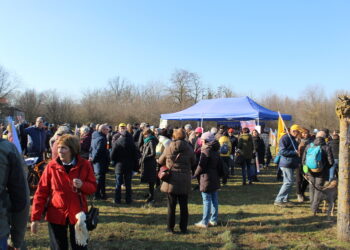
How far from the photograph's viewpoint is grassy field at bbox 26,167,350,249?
15.1 ft

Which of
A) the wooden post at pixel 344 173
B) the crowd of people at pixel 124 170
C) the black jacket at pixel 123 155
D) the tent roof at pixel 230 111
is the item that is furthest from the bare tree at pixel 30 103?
the wooden post at pixel 344 173

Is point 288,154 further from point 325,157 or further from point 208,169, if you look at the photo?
point 208,169

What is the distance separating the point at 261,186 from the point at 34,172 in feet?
20.9

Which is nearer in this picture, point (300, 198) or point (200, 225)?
point (200, 225)

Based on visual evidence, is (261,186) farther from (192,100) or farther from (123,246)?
(192,100)

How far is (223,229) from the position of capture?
5254 millimetres

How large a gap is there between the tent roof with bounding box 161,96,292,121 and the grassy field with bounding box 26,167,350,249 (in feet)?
22.5

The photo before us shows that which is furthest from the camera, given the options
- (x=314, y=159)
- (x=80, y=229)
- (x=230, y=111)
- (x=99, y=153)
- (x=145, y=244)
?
(x=230, y=111)

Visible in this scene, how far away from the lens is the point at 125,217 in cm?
593

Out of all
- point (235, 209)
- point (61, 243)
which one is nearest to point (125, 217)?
point (235, 209)

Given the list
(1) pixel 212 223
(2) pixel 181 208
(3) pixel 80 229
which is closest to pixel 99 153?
(2) pixel 181 208

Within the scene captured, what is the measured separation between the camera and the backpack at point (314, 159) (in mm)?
6082

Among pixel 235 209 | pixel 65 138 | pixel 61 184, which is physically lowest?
pixel 235 209

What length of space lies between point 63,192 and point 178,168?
2292mm
